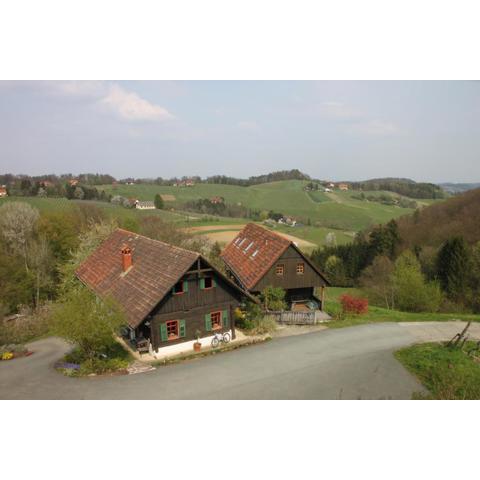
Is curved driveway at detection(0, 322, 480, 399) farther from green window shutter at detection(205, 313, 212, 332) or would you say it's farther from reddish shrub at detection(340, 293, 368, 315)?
reddish shrub at detection(340, 293, 368, 315)

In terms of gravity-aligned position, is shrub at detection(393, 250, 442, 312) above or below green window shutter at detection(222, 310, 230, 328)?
below

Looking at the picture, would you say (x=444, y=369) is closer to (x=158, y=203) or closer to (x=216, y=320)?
(x=216, y=320)

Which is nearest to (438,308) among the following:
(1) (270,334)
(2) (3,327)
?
(1) (270,334)

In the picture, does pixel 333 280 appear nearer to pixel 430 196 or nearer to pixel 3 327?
pixel 3 327

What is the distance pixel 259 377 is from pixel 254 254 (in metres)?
13.8

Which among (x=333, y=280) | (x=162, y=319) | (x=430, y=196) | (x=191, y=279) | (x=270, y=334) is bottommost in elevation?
(x=333, y=280)

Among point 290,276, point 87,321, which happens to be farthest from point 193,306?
point 290,276

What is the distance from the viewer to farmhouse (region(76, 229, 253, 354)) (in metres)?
18.8

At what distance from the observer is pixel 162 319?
19.0 m

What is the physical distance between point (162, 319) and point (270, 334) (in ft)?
21.3

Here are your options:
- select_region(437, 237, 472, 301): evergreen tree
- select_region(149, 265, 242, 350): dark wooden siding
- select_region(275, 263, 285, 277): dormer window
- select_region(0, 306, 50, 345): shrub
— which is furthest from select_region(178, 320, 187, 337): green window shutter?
select_region(437, 237, 472, 301): evergreen tree

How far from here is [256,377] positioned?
1533 centimetres

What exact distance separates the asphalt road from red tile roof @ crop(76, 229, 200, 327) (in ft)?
11.8

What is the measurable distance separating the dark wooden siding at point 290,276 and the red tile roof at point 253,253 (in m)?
0.45
